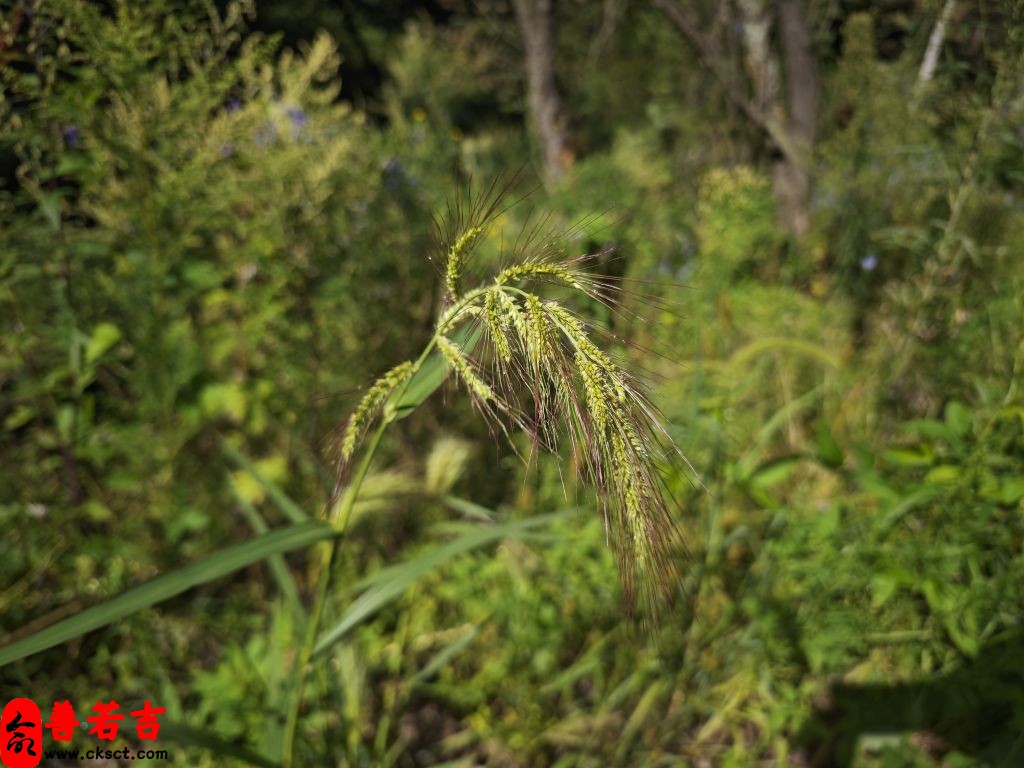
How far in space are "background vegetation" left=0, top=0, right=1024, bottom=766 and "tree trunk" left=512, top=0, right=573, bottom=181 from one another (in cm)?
172

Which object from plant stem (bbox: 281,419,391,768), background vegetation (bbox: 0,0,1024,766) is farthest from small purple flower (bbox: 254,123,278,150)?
plant stem (bbox: 281,419,391,768)

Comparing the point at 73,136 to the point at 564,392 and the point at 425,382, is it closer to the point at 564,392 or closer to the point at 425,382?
the point at 425,382

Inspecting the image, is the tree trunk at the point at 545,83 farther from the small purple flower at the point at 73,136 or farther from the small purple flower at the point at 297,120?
the small purple flower at the point at 73,136

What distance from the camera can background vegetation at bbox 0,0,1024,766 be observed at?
1.35 m

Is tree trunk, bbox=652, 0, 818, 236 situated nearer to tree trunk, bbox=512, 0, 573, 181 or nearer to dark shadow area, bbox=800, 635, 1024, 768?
tree trunk, bbox=512, 0, 573, 181

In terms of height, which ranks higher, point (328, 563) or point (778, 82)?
point (778, 82)

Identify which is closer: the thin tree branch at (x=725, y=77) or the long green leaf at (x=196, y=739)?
the long green leaf at (x=196, y=739)

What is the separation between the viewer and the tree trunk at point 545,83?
379cm

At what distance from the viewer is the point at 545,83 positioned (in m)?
3.89

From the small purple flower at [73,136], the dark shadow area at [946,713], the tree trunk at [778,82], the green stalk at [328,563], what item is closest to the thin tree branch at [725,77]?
the tree trunk at [778,82]

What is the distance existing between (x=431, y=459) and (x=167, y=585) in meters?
0.97

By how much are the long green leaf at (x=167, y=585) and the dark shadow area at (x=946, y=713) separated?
3.95ft

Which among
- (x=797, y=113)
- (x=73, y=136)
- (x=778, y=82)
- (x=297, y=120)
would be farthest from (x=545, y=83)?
(x=73, y=136)

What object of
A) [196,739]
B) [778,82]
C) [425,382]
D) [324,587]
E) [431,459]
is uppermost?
[778,82]
